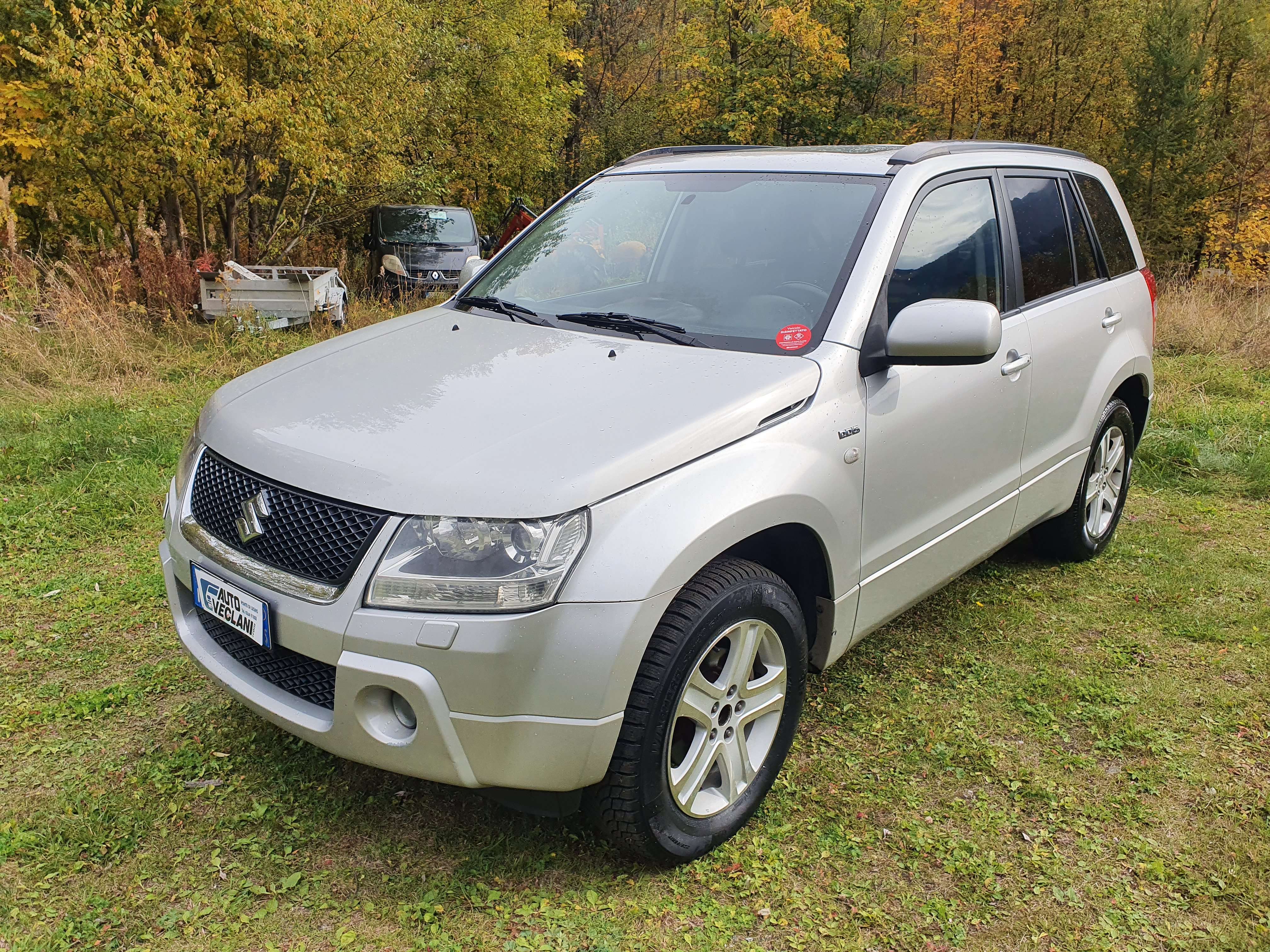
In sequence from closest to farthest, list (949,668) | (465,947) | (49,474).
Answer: (465,947) → (949,668) → (49,474)

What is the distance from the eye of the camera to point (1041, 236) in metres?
3.92

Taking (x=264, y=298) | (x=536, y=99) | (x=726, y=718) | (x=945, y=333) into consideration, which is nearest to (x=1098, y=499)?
(x=945, y=333)

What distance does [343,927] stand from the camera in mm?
A: 2369

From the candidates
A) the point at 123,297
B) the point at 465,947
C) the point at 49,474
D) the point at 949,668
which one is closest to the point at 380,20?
the point at 123,297

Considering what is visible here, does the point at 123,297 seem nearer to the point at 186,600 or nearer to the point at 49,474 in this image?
the point at 49,474

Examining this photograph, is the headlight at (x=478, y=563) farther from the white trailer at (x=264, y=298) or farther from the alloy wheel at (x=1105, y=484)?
the white trailer at (x=264, y=298)

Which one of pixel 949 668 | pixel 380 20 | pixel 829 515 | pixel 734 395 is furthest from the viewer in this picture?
pixel 380 20

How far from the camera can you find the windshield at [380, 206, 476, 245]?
1507 cm

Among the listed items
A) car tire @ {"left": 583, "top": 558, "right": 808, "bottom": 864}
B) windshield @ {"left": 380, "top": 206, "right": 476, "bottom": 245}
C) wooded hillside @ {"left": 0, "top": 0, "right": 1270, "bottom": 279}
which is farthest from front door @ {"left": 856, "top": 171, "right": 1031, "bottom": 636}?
windshield @ {"left": 380, "top": 206, "right": 476, "bottom": 245}

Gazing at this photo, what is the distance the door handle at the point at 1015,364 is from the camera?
3477mm

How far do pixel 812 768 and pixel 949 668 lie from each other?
3.06 feet

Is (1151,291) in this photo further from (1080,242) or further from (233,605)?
(233,605)

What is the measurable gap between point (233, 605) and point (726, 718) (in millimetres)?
1337

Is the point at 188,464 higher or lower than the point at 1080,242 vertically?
lower
